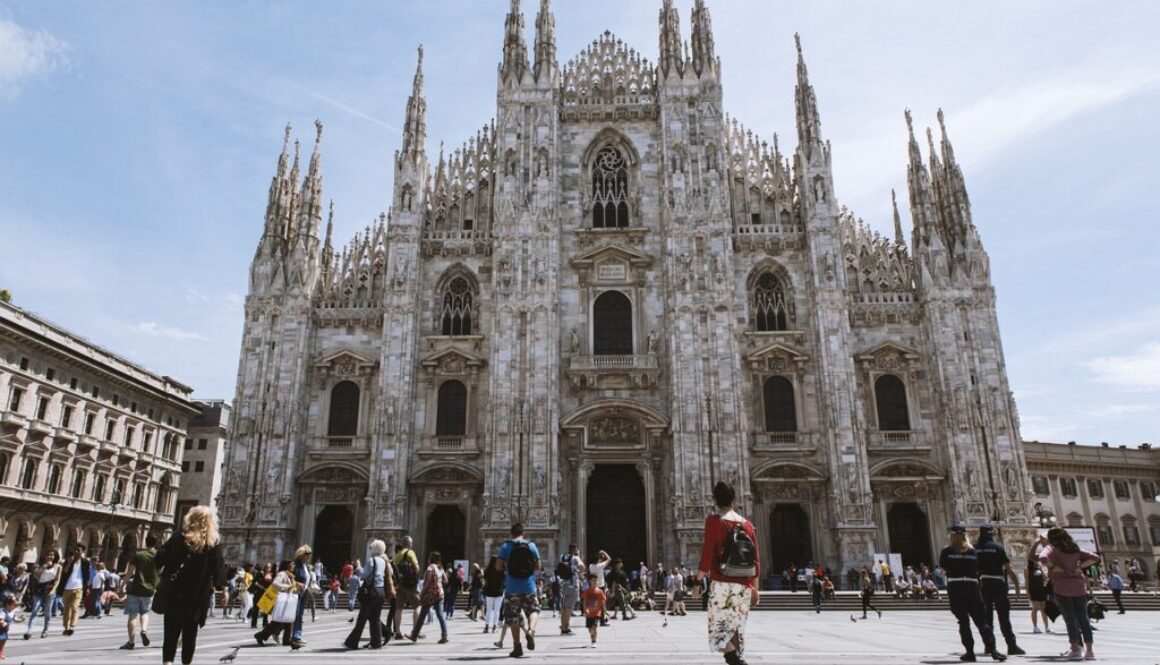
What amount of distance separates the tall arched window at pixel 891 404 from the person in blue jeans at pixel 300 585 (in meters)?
24.6

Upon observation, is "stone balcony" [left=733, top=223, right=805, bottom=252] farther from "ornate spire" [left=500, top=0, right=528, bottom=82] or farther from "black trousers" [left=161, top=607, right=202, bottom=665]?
"black trousers" [left=161, top=607, right=202, bottom=665]

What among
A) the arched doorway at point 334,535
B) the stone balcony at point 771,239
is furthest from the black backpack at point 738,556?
the stone balcony at point 771,239

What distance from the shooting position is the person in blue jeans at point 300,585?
1145cm

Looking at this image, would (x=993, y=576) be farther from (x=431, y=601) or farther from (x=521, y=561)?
(x=431, y=601)

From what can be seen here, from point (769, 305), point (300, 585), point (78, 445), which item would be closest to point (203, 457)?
point (78, 445)

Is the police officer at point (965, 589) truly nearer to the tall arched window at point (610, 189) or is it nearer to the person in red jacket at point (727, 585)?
the person in red jacket at point (727, 585)

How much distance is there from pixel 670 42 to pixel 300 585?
30.7 meters

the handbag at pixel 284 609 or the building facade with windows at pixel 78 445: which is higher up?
the building facade with windows at pixel 78 445

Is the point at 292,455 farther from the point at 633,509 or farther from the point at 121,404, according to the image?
the point at 121,404

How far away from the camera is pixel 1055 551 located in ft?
32.2

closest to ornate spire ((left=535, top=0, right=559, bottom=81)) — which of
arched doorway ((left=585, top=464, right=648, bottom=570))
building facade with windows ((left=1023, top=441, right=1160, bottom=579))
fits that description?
arched doorway ((left=585, top=464, right=648, bottom=570))

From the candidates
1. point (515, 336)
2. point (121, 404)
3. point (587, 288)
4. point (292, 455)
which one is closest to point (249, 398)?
point (292, 455)

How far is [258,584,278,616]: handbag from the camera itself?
37.2 ft

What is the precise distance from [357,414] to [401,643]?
21.4 meters
